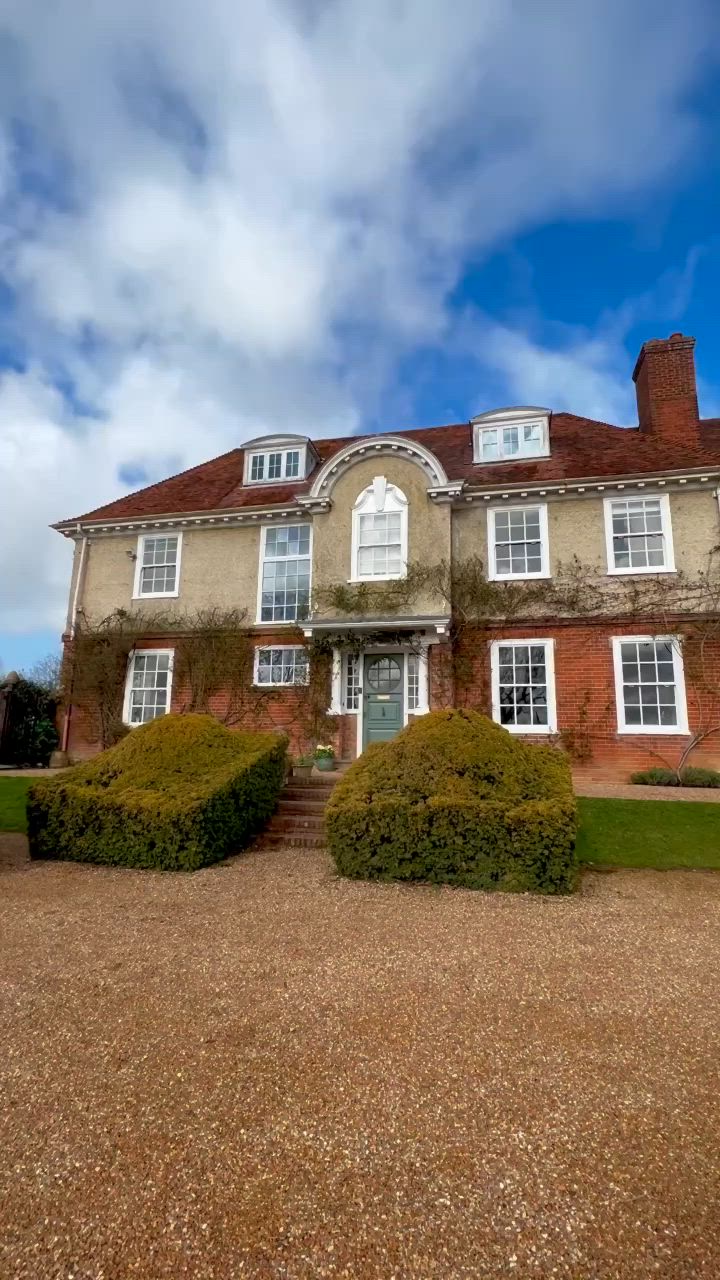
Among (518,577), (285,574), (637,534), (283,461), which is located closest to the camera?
(637,534)

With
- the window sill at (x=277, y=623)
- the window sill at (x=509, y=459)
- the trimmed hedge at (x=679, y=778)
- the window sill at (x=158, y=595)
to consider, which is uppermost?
the window sill at (x=509, y=459)

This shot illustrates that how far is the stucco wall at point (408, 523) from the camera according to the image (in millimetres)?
15164

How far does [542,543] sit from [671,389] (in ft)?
20.0

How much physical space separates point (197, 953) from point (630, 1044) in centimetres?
308

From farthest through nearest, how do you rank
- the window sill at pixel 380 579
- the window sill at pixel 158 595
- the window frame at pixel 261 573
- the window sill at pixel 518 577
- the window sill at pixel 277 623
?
the window sill at pixel 158 595 → the window frame at pixel 261 573 → the window sill at pixel 277 623 → the window sill at pixel 380 579 → the window sill at pixel 518 577

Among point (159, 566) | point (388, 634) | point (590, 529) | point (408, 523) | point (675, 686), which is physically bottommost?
point (675, 686)

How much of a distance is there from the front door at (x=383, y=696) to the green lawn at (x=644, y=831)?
17.5 feet

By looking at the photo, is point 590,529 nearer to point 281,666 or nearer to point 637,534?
point 637,534

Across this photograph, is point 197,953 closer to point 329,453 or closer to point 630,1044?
Answer: point 630,1044

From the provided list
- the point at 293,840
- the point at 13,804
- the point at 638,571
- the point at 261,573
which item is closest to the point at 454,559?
the point at 638,571

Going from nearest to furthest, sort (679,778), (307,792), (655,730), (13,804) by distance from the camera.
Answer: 1. (307,792)
2. (13,804)
3. (679,778)
4. (655,730)

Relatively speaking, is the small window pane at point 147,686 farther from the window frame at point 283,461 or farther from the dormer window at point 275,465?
the dormer window at point 275,465

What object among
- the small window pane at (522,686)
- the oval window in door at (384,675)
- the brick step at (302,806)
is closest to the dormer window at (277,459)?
the oval window in door at (384,675)

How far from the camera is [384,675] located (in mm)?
15273
